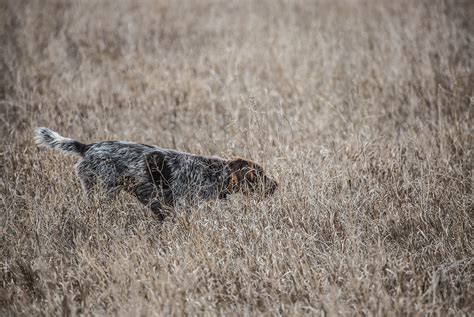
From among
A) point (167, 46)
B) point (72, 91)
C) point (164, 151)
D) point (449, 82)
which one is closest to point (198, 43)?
point (167, 46)

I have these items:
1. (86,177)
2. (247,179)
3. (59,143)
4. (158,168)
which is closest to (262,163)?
(247,179)

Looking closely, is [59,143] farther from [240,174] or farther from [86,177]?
[240,174]

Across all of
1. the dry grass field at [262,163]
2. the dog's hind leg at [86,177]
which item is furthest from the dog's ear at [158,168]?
the dog's hind leg at [86,177]

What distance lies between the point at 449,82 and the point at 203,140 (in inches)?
159

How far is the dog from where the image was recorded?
4.61 metres

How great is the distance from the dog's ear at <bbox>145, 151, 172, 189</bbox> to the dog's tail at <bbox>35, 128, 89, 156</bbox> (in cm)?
66

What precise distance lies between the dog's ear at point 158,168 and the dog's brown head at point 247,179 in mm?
625

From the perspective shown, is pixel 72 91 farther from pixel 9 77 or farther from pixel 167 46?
pixel 167 46

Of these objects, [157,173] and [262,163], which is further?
[262,163]

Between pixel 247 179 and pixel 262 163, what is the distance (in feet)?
2.19

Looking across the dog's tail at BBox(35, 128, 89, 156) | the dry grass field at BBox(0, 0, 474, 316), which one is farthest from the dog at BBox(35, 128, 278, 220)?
the dry grass field at BBox(0, 0, 474, 316)

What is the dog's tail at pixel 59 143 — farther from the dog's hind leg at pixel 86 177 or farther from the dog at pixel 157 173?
the dog's hind leg at pixel 86 177

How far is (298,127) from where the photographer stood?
6.46 metres

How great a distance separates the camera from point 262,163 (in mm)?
5277
